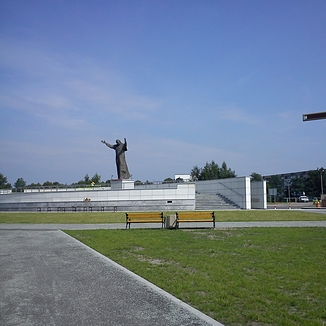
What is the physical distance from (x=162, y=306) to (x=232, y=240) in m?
7.49

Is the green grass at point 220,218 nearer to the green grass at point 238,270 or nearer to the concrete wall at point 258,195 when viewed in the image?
the green grass at point 238,270

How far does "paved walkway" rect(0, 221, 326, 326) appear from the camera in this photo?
5375 millimetres

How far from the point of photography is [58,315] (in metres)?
5.59

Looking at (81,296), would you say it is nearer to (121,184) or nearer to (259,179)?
(121,184)

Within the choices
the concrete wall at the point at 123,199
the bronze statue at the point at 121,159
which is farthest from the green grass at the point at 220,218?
the bronze statue at the point at 121,159

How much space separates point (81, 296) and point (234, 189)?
107 feet

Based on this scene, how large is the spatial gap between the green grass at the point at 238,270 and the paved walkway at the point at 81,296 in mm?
405

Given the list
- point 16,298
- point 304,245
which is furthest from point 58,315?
point 304,245

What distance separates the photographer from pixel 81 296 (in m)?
6.58

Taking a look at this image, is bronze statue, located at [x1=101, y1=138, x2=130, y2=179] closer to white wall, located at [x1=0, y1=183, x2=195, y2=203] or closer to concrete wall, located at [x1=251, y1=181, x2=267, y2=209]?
white wall, located at [x1=0, y1=183, x2=195, y2=203]

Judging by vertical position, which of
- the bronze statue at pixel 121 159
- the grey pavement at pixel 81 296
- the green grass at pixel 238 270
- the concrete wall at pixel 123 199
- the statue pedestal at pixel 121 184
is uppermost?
the bronze statue at pixel 121 159

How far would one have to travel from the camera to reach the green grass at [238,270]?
560cm

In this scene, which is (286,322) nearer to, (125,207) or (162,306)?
(162,306)

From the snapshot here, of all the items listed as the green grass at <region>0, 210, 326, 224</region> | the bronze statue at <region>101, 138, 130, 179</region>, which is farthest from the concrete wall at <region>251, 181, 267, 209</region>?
the bronze statue at <region>101, 138, 130, 179</region>
